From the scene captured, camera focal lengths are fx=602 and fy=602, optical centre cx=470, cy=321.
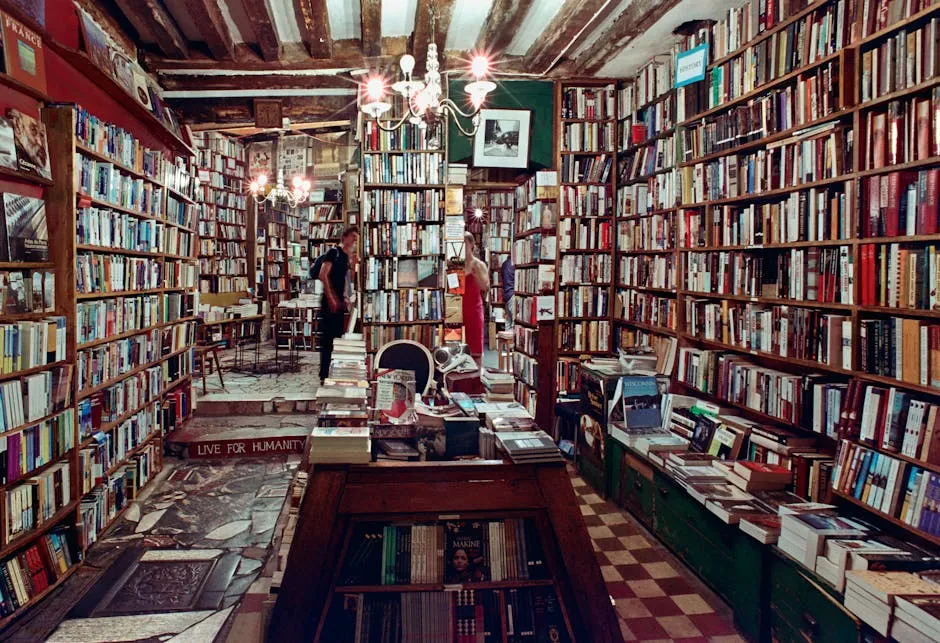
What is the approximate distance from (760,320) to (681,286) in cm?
89

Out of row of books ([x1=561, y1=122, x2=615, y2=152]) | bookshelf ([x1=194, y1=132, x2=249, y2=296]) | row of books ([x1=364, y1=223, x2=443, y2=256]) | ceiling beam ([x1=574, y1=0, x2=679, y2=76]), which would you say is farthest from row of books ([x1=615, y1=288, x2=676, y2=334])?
bookshelf ([x1=194, y1=132, x2=249, y2=296])

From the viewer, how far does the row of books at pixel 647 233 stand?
14.5ft

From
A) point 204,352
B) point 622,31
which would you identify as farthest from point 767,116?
point 204,352

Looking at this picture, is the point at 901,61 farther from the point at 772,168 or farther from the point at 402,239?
A: the point at 402,239

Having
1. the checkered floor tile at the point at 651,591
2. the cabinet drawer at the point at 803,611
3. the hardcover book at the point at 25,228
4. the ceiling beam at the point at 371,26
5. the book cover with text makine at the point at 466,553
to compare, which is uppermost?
the ceiling beam at the point at 371,26

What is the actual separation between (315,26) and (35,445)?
3356mm

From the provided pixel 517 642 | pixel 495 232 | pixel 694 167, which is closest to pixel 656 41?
pixel 694 167

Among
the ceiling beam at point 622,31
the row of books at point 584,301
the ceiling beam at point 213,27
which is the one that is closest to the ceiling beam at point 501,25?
the ceiling beam at point 622,31

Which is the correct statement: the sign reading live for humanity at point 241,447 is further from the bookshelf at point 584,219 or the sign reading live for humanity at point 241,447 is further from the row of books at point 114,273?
the bookshelf at point 584,219

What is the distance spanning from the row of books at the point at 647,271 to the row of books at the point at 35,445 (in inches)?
149

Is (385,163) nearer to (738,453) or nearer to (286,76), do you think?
(286,76)

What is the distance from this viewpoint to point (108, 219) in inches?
140

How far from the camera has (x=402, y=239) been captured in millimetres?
5379

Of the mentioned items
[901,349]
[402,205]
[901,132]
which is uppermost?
[402,205]
